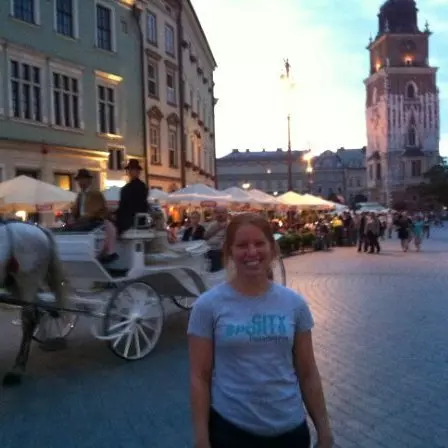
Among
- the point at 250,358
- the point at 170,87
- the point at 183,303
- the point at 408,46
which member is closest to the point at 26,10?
the point at 170,87

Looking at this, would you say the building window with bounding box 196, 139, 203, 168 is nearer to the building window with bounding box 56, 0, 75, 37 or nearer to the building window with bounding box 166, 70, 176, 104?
the building window with bounding box 166, 70, 176, 104


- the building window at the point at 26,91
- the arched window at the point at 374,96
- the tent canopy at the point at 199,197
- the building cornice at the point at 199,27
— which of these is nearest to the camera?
the tent canopy at the point at 199,197

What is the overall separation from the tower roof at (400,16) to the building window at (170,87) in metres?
102

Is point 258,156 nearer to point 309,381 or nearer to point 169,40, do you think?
point 169,40

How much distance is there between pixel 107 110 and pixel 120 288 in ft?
80.9

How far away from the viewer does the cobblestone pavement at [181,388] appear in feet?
18.2

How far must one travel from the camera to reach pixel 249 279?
3004 millimetres

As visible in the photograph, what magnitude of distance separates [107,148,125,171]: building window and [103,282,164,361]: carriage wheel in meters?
24.2

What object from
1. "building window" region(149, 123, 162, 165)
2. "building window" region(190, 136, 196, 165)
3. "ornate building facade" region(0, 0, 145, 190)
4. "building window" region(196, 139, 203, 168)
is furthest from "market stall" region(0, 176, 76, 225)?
"building window" region(196, 139, 203, 168)

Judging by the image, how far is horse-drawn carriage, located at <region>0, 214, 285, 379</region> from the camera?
811cm

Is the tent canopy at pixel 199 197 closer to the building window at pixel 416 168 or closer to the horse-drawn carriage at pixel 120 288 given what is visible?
the horse-drawn carriage at pixel 120 288

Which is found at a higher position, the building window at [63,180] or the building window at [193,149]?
the building window at [193,149]

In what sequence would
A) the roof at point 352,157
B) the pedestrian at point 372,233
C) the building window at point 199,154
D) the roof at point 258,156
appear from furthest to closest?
the roof at point 352,157 < the roof at point 258,156 < the building window at point 199,154 < the pedestrian at point 372,233

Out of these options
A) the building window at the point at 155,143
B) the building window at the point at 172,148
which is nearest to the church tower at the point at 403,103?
the building window at the point at 172,148
